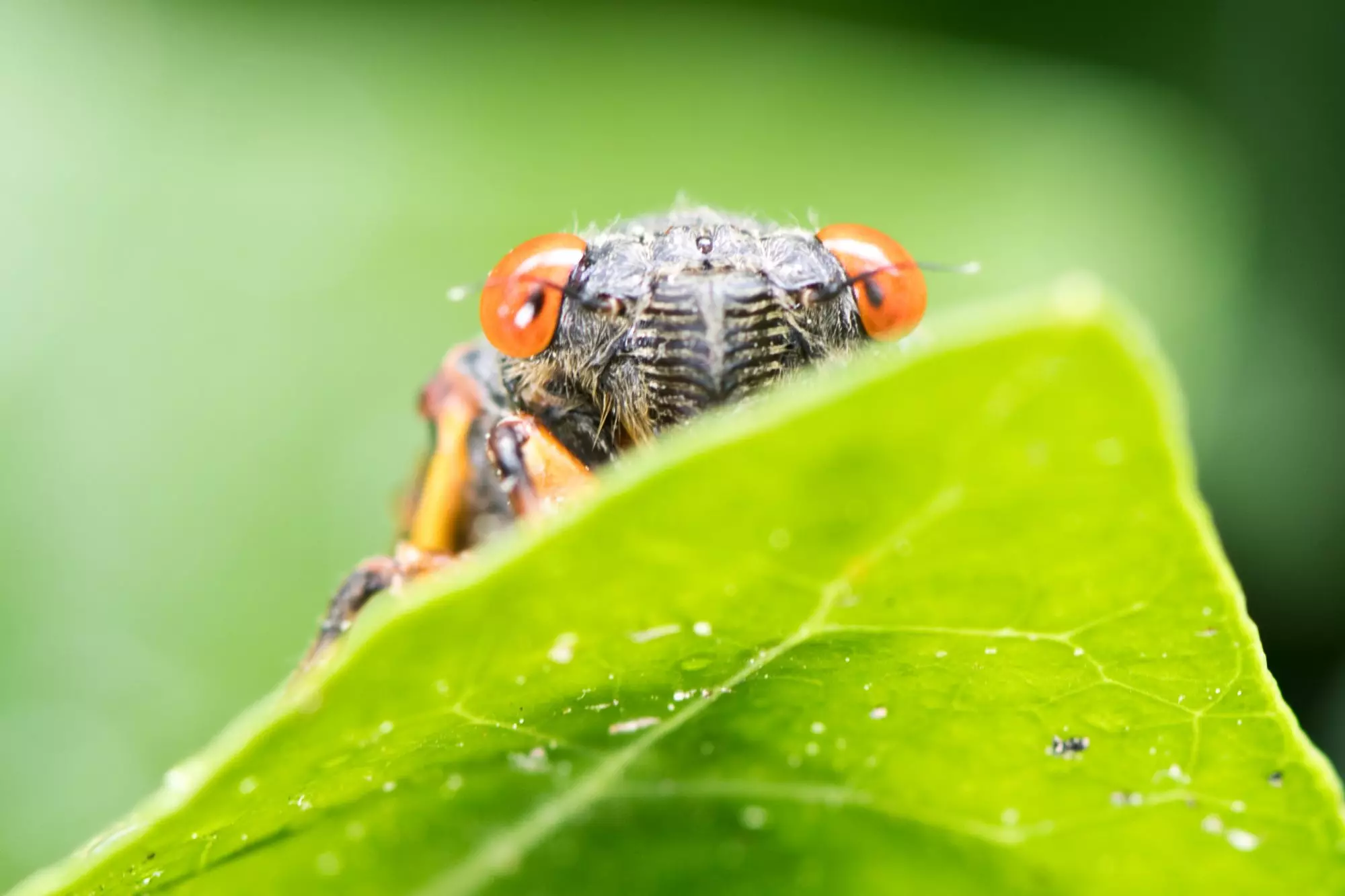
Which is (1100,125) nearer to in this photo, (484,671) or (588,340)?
(588,340)

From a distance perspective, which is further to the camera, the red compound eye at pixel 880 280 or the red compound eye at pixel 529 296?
the red compound eye at pixel 880 280

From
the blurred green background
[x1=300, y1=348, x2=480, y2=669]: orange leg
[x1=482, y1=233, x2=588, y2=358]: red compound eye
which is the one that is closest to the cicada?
[x1=482, y1=233, x2=588, y2=358]: red compound eye

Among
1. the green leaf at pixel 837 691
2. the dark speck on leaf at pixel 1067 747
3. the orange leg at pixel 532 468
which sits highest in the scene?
the orange leg at pixel 532 468

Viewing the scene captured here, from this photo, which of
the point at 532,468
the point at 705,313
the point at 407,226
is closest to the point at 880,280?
the point at 705,313

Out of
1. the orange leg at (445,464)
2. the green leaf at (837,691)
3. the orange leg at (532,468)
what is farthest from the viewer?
the orange leg at (445,464)

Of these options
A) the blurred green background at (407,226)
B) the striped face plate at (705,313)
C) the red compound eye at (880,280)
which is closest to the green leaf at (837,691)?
the striped face plate at (705,313)


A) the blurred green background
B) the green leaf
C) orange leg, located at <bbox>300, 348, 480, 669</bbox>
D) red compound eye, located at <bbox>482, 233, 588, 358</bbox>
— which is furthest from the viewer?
the blurred green background

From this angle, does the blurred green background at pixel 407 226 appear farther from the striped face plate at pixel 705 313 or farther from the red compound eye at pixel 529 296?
the striped face plate at pixel 705 313

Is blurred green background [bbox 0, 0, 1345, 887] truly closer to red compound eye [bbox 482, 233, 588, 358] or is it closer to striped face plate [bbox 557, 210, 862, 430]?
red compound eye [bbox 482, 233, 588, 358]
